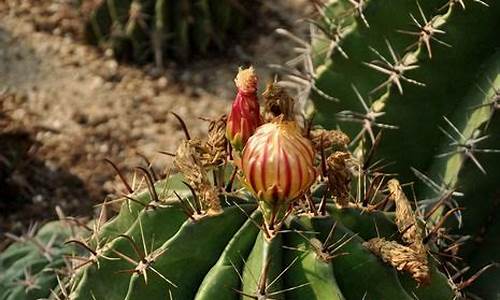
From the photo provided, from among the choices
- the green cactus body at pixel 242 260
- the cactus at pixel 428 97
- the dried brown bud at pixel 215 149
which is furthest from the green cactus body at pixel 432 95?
the dried brown bud at pixel 215 149

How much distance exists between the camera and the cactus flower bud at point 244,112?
1578mm

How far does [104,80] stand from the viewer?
4035 millimetres

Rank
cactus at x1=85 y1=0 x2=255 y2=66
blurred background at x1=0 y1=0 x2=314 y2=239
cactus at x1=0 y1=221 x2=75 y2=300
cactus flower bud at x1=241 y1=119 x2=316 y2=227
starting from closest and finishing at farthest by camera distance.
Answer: cactus flower bud at x1=241 y1=119 x2=316 y2=227, cactus at x1=0 y1=221 x2=75 y2=300, blurred background at x1=0 y1=0 x2=314 y2=239, cactus at x1=85 y1=0 x2=255 y2=66

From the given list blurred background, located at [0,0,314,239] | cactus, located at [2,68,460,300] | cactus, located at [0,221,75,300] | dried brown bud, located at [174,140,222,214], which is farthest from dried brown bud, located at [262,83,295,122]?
blurred background, located at [0,0,314,239]

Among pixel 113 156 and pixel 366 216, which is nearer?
pixel 366 216

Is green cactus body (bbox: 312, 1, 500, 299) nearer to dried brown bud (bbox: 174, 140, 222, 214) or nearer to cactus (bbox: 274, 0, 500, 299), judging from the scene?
cactus (bbox: 274, 0, 500, 299)

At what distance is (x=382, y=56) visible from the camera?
226 centimetres

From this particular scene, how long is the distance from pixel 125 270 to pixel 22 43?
260cm

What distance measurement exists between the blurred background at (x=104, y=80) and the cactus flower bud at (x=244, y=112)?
182 centimetres

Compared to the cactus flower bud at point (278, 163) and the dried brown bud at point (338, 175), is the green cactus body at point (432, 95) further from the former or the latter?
the cactus flower bud at point (278, 163)

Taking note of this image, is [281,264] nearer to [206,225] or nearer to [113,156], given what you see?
[206,225]

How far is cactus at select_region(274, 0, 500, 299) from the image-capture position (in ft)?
6.97

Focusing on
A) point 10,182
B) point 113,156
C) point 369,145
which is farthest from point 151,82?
point 369,145

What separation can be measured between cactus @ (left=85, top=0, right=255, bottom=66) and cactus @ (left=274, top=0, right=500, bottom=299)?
1.67 metres
